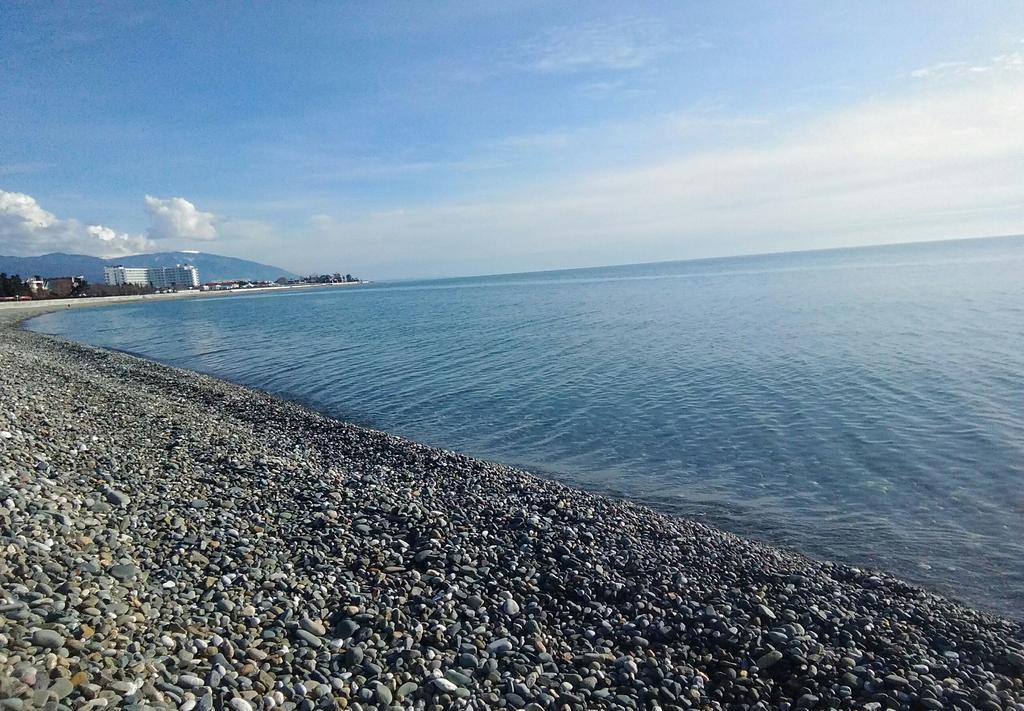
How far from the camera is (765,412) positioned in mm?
21984

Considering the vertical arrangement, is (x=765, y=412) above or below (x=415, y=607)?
below

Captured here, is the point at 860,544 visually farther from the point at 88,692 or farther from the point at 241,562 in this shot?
the point at 88,692

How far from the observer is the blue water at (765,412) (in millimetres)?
12914

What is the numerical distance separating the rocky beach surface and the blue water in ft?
7.62

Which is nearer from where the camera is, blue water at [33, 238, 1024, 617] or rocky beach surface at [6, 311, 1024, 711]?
rocky beach surface at [6, 311, 1024, 711]

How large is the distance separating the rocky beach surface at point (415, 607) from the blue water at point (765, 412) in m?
2.32

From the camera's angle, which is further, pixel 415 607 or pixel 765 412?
pixel 765 412

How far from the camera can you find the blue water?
42.4 ft

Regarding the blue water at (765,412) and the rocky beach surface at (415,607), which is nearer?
the rocky beach surface at (415,607)

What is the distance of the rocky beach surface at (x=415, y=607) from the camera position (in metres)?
6.24

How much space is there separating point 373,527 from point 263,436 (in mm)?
9761

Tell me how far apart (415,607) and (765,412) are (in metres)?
17.9

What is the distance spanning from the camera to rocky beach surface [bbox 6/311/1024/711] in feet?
20.5

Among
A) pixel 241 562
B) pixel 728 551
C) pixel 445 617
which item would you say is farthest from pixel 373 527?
pixel 728 551
